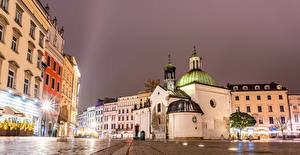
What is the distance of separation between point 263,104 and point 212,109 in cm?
2051

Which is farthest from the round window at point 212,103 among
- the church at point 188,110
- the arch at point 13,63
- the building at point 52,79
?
the arch at point 13,63

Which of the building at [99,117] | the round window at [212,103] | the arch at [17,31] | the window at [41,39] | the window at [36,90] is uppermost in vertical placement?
the window at [41,39]

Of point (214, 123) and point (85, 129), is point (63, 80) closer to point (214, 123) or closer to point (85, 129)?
point (85, 129)

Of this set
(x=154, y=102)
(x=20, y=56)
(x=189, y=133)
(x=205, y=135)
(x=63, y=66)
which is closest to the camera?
(x=20, y=56)

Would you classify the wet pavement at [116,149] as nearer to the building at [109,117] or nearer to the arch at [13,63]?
the arch at [13,63]

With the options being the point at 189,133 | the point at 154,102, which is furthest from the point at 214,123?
the point at 154,102

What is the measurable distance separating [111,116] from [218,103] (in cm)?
4714

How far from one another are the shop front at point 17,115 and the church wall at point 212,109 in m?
34.8

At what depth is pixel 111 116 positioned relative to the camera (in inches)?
3504

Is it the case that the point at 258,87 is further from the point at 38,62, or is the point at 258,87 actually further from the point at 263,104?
the point at 38,62

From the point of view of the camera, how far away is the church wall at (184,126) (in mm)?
43406

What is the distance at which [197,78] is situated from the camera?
2176 inches

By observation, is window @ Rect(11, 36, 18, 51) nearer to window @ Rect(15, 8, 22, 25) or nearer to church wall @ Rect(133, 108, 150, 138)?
window @ Rect(15, 8, 22, 25)

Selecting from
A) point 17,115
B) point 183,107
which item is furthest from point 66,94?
point 17,115
